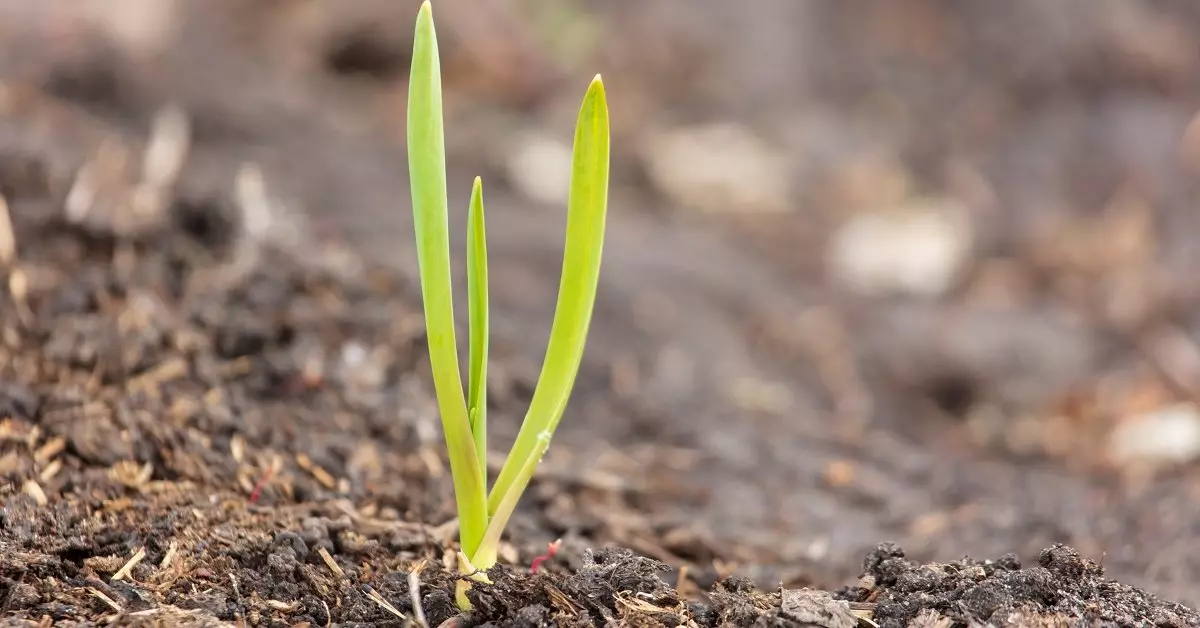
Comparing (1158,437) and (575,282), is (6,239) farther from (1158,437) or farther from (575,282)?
(1158,437)

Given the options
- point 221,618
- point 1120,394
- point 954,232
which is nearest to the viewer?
point 221,618

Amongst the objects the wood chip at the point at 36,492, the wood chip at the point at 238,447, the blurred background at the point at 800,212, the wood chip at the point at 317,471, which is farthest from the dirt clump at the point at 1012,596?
the wood chip at the point at 36,492

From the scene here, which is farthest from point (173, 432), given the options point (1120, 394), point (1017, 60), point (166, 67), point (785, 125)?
point (1017, 60)

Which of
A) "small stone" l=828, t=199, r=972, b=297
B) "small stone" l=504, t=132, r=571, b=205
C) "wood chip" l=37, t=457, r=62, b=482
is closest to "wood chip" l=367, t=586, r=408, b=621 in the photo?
"wood chip" l=37, t=457, r=62, b=482

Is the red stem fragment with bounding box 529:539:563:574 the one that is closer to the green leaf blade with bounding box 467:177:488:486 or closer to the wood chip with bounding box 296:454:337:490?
the green leaf blade with bounding box 467:177:488:486

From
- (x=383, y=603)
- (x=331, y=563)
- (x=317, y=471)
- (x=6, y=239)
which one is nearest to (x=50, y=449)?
(x=317, y=471)

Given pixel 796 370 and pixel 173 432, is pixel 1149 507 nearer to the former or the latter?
pixel 796 370
